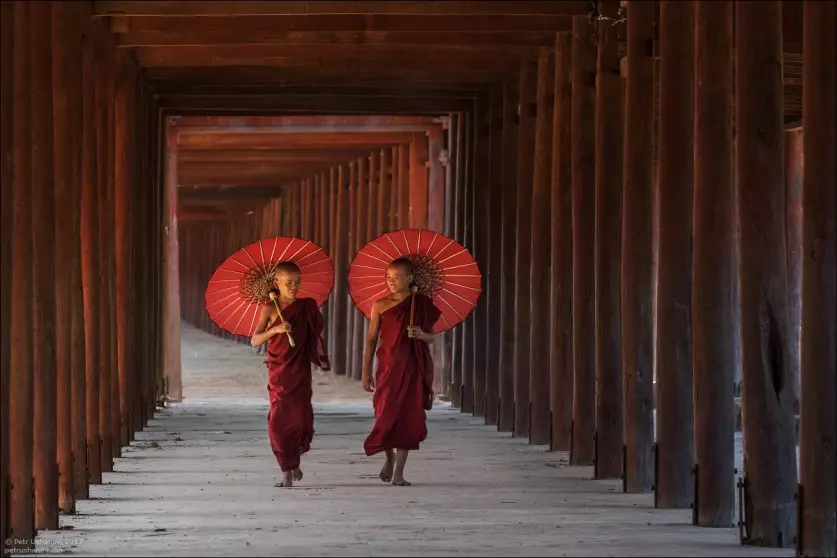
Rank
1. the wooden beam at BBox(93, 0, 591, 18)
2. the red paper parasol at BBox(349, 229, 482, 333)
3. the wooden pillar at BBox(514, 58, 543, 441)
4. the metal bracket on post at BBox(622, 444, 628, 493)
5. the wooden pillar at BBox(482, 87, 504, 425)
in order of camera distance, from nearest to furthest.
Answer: the metal bracket on post at BBox(622, 444, 628, 493) → the red paper parasol at BBox(349, 229, 482, 333) → the wooden beam at BBox(93, 0, 591, 18) → the wooden pillar at BBox(514, 58, 543, 441) → the wooden pillar at BBox(482, 87, 504, 425)

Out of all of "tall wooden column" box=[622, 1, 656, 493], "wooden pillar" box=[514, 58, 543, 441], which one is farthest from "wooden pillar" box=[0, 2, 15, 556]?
"wooden pillar" box=[514, 58, 543, 441]

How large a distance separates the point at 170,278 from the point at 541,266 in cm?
659

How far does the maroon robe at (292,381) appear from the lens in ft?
34.1

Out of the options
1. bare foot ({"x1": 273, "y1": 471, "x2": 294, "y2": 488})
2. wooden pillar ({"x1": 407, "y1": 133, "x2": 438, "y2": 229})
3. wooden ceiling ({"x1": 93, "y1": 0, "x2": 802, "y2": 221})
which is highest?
wooden ceiling ({"x1": 93, "y1": 0, "x2": 802, "y2": 221})

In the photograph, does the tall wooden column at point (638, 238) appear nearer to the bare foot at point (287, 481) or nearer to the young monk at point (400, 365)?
the young monk at point (400, 365)

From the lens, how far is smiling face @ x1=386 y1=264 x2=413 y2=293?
411 inches

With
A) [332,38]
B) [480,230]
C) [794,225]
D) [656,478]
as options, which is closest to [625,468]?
[656,478]

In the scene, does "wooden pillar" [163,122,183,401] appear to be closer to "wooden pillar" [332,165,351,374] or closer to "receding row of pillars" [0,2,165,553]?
"wooden pillar" [332,165,351,374]

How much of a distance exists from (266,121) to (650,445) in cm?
994

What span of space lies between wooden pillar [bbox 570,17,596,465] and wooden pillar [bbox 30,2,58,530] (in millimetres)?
4511

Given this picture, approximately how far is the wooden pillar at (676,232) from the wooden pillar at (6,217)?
11.4 ft

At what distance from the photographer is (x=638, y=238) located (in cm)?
995

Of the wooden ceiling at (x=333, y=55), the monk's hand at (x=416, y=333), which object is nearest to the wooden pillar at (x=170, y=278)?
the wooden ceiling at (x=333, y=55)

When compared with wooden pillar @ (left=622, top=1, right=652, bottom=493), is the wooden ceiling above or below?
above
